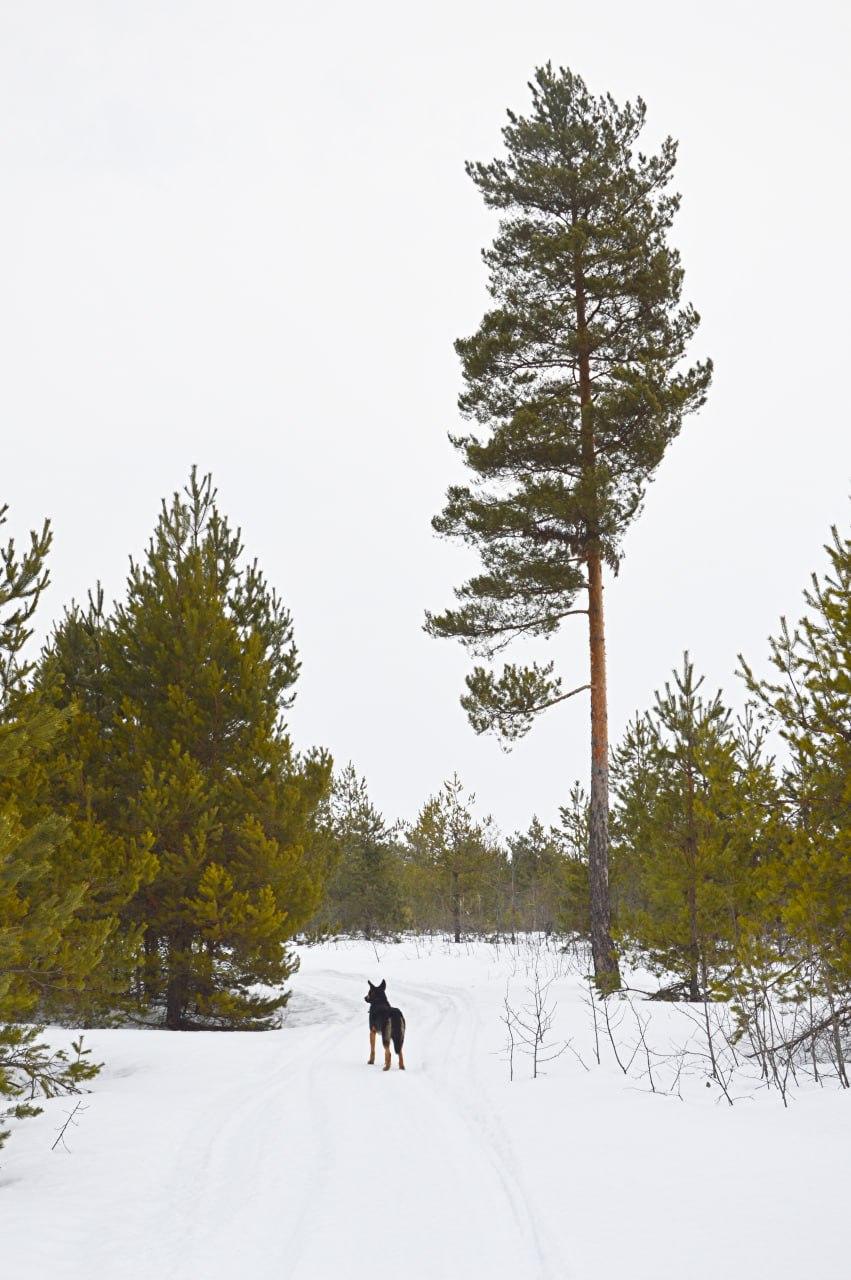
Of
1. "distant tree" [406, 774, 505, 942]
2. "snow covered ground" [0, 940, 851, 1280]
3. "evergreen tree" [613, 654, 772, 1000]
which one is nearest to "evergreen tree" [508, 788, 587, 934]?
"distant tree" [406, 774, 505, 942]

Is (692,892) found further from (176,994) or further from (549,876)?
(549,876)

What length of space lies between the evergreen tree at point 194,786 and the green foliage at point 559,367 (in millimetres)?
3850

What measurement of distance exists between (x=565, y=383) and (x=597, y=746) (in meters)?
6.86

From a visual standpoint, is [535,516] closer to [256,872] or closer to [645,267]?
[645,267]

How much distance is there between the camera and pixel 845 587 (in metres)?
8.04

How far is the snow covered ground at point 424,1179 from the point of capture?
3.98m

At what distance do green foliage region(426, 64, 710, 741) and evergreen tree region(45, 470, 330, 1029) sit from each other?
385cm

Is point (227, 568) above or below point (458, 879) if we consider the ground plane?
above

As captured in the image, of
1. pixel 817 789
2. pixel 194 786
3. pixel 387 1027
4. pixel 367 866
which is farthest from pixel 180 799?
pixel 367 866

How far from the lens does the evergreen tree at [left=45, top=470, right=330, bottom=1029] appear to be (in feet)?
41.9

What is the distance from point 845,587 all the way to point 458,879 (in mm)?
32421

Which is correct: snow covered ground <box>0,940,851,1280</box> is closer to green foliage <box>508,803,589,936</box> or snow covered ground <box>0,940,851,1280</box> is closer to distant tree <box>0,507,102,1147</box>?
distant tree <box>0,507,102,1147</box>

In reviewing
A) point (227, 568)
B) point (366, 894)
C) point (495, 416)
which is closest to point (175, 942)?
point (227, 568)

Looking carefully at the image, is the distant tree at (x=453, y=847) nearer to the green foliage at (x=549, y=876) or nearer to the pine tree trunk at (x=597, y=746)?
the green foliage at (x=549, y=876)
